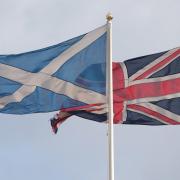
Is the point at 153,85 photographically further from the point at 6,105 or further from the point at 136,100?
the point at 6,105

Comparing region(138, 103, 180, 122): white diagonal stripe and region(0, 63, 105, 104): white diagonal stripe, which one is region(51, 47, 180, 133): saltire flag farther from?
region(0, 63, 105, 104): white diagonal stripe

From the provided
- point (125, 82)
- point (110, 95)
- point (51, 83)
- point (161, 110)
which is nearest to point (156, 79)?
point (125, 82)

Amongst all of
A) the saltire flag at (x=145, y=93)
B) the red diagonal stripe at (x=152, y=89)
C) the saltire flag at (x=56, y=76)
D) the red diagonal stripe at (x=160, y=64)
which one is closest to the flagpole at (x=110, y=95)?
the saltire flag at (x=56, y=76)

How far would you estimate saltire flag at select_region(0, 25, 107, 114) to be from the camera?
31.3 meters

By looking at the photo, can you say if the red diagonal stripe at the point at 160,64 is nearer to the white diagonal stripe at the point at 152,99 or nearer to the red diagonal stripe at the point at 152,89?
the red diagonal stripe at the point at 152,89

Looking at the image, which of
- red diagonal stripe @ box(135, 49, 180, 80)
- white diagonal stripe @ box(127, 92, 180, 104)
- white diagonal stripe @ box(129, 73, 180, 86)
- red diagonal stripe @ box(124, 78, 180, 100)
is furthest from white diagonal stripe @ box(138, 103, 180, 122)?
red diagonal stripe @ box(135, 49, 180, 80)

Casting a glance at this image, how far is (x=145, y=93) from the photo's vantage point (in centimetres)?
3158

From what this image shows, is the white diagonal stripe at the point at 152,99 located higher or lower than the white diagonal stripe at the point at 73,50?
lower

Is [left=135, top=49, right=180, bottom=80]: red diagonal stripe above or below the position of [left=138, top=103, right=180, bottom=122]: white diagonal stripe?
above

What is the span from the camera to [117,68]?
32000mm

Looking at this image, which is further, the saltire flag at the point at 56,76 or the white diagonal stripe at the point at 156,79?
the white diagonal stripe at the point at 156,79

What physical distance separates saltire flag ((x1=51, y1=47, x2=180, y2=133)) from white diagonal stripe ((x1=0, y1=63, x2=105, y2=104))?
37 centimetres

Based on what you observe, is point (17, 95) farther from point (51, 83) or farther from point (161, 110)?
point (161, 110)

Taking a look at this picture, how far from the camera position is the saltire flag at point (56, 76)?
3128cm
